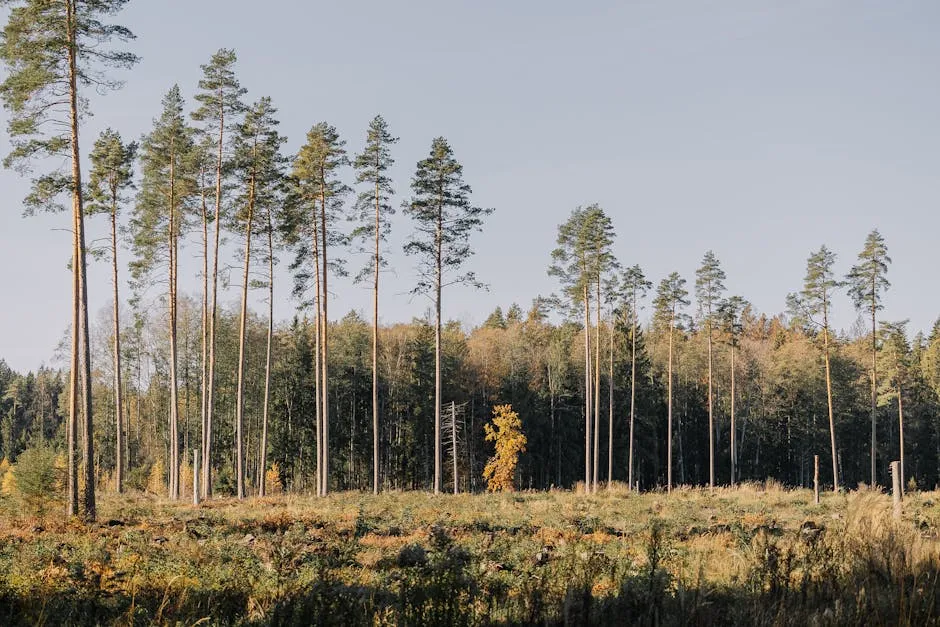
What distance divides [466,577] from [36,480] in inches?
676

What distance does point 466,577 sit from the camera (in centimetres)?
666

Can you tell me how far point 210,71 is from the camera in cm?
2892

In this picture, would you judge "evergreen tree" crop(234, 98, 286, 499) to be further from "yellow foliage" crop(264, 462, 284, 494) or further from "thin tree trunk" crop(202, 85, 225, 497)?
"yellow foliage" crop(264, 462, 284, 494)

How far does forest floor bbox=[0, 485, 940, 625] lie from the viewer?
18.6ft

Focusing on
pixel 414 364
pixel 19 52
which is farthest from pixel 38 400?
pixel 19 52

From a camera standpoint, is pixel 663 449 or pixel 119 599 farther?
pixel 663 449

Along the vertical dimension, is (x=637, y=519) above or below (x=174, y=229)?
below

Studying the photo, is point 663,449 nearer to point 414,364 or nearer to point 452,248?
point 414,364

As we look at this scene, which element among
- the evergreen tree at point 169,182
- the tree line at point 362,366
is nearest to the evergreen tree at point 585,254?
the tree line at point 362,366

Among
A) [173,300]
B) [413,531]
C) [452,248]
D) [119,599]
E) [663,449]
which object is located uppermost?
Answer: [452,248]

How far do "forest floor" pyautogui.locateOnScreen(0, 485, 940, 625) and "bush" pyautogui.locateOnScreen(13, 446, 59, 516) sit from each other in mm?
4138

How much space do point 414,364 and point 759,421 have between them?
32.7 meters

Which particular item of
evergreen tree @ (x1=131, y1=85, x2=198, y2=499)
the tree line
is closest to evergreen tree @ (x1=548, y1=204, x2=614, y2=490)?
the tree line

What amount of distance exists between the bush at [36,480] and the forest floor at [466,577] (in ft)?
13.6
